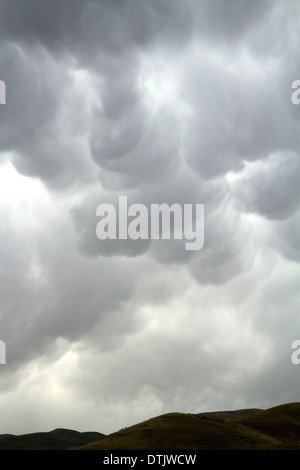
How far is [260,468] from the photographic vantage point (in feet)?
197

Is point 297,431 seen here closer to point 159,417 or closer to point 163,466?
point 159,417

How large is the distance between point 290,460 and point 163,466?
1646cm

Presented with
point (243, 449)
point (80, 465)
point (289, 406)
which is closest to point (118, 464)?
A: point (80, 465)

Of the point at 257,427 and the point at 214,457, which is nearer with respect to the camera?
the point at 214,457

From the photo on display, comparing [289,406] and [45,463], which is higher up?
[289,406]

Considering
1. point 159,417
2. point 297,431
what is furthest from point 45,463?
point 297,431

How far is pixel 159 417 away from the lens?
8838cm

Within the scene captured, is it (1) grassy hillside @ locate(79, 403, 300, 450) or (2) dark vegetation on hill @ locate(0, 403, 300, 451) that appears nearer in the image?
(2) dark vegetation on hill @ locate(0, 403, 300, 451)

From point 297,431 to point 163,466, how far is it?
43643 millimetres

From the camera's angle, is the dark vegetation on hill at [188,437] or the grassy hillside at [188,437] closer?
the dark vegetation on hill at [188,437]

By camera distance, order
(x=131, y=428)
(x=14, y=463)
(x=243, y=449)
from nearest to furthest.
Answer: (x=243, y=449)
(x=14, y=463)
(x=131, y=428)

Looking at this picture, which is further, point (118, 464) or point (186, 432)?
point (186, 432)

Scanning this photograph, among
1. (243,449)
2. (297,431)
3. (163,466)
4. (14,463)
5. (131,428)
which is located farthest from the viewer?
(297,431)

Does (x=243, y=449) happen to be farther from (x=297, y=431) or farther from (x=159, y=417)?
(x=297, y=431)
